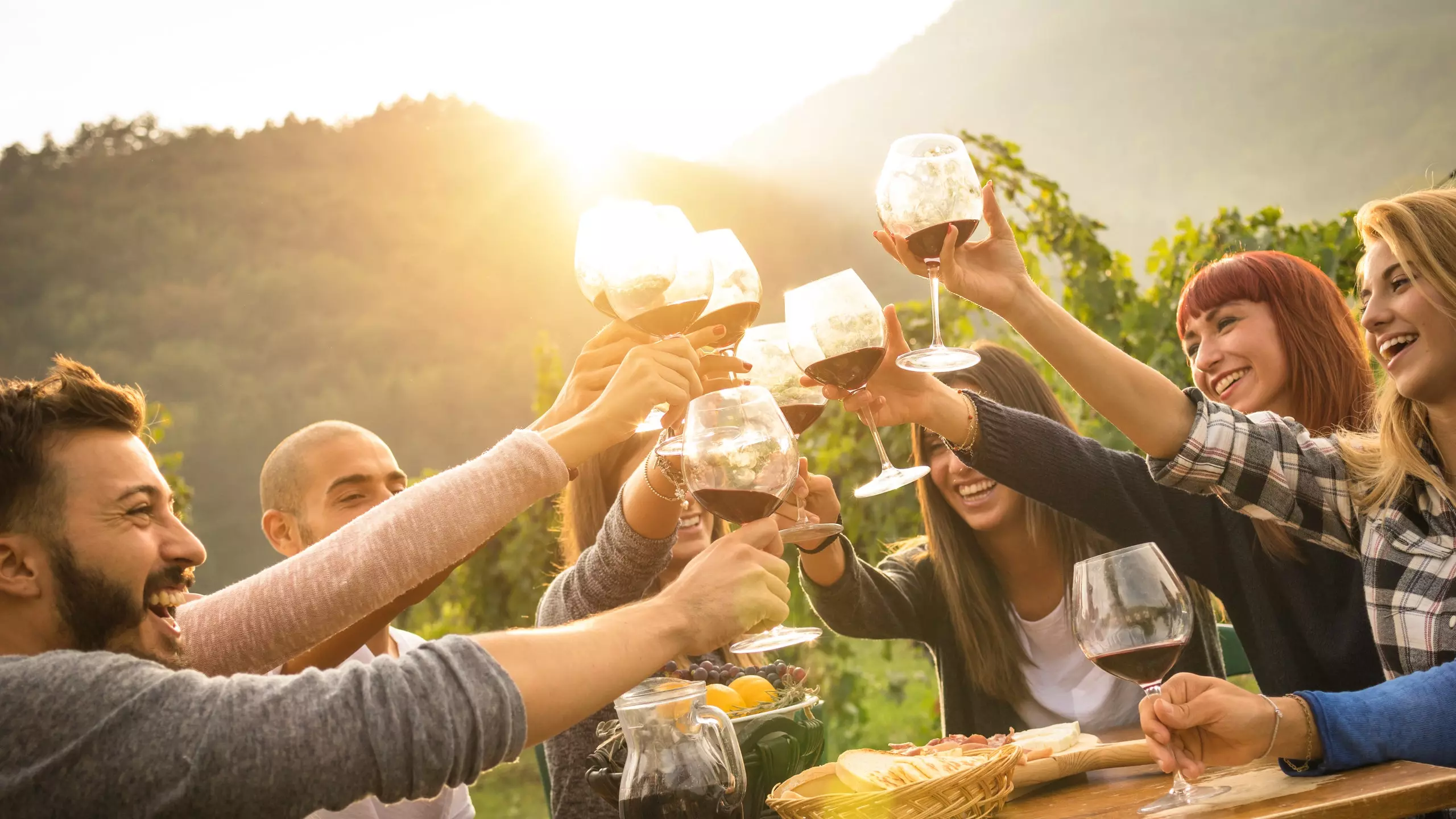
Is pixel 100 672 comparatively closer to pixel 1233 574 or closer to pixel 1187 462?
pixel 1187 462

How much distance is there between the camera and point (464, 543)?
1.58m

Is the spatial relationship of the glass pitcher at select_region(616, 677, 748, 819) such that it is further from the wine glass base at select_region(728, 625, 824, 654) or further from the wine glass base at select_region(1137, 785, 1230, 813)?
the wine glass base at select_region(1137, 785, 1230, 813)

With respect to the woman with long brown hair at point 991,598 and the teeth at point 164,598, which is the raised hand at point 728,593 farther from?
the woman with long brown hair at point 991,598

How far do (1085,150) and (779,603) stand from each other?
1049 cm

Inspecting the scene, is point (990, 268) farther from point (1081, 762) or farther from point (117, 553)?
point (117, 553)

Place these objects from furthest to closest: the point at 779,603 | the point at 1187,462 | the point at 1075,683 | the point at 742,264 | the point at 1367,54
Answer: the point at 1367,54
the point at 1075,683
the point at 1187,462
the point at 742,264
the point at 779,603

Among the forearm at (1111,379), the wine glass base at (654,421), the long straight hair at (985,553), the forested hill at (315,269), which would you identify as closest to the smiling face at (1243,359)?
the long straight hair at (985,553)

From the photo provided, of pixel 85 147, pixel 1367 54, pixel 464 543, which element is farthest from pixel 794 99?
pixel 464 543

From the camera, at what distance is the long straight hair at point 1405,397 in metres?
1.87

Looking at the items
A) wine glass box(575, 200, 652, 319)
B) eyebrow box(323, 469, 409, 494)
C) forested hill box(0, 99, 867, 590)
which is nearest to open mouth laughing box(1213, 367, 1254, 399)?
wine glass box(575, 200, 652, 319)

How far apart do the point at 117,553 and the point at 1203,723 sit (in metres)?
1.46

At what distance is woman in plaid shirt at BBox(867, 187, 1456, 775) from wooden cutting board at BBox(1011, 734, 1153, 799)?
1.55 ft

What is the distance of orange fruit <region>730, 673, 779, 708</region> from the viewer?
1.60 metres

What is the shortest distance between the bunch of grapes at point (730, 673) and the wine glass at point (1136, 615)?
1.40ft
